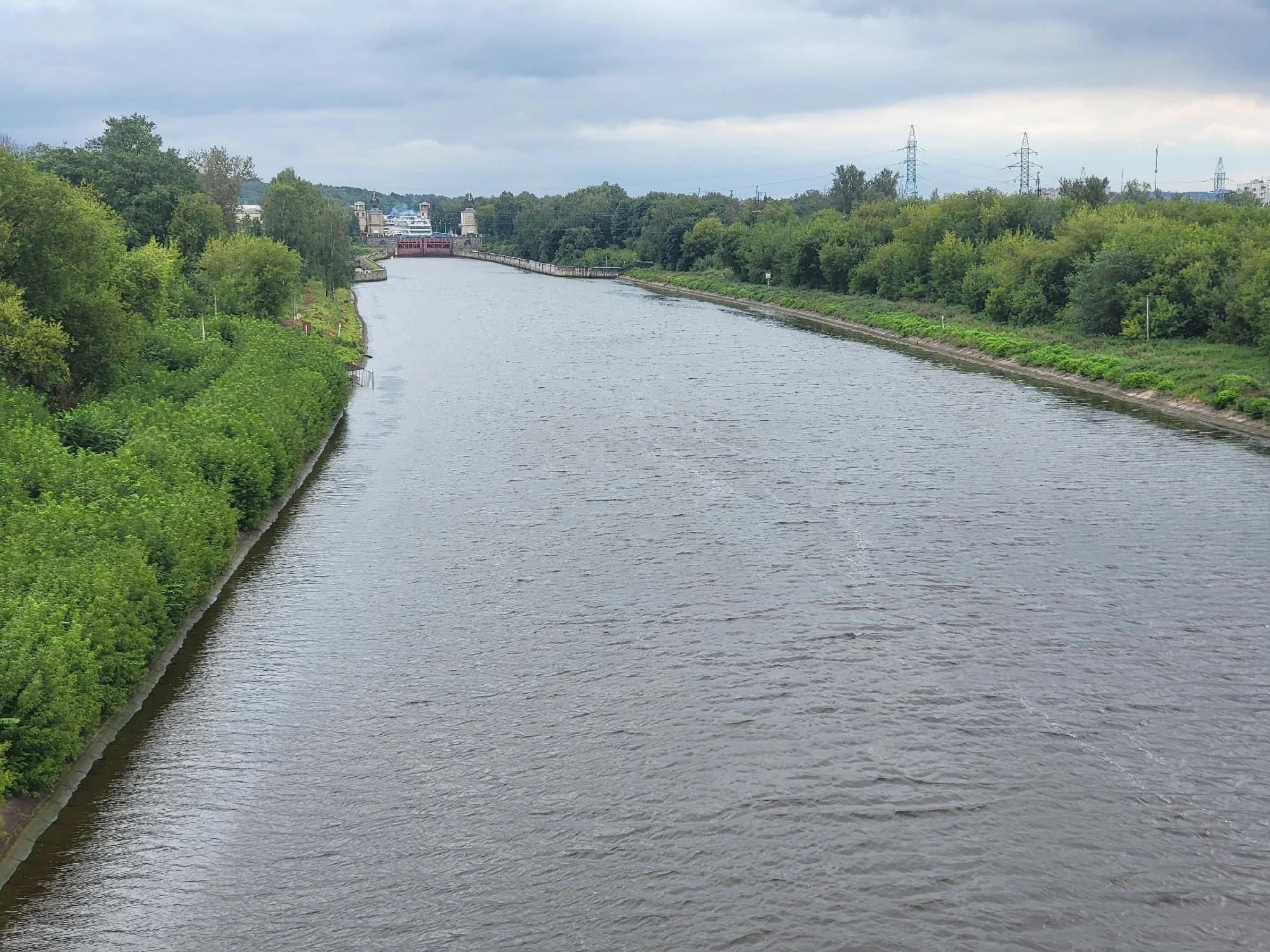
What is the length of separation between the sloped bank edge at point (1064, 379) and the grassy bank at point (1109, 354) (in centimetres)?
30

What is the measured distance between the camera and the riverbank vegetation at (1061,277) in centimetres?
5641

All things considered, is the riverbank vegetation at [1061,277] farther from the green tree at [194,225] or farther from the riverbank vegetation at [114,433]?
the green tree at [194,225]

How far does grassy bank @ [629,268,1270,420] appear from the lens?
49438mm

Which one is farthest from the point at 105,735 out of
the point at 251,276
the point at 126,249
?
the point at 251,276

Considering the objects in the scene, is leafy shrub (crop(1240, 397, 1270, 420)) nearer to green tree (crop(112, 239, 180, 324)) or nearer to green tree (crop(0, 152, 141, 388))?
green tree (crop(0, 152, 141, 388))

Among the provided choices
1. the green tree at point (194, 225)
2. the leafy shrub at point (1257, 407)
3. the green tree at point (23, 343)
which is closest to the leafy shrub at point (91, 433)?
the green tree at point (23, 343)

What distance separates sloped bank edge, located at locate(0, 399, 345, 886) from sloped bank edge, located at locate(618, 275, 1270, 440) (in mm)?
35681

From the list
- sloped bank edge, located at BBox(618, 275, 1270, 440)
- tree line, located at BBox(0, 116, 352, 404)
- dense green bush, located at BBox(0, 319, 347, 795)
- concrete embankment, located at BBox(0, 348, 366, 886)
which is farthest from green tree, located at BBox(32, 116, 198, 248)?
concrete embankment, located at BBox(0, 348, 366, 886)

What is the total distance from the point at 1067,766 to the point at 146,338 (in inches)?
1599

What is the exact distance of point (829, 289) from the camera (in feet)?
357

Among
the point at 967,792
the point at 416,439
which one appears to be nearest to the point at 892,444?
the point at 416,439

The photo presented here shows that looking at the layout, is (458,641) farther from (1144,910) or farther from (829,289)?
(829,289)

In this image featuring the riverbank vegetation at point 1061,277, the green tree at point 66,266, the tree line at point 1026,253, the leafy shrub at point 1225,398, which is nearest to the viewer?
the green tree at point 66,266

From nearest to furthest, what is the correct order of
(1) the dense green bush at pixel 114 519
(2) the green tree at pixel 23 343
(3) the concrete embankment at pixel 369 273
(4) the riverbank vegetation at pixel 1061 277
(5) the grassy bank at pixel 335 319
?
(1) the dense green bush at pixel 114 519 < (2) the green tree at pixel 23 343 < (4) the riverbank vegetation at pixel 1061 277 < (5) the grassy bank at pixel 335 319 < (3) the concrete embankment at pixel 369 273
